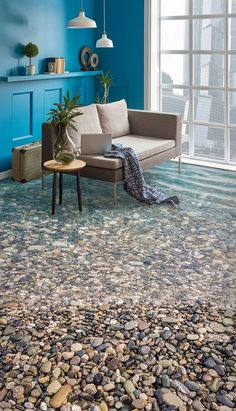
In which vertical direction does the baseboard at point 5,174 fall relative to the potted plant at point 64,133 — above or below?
below

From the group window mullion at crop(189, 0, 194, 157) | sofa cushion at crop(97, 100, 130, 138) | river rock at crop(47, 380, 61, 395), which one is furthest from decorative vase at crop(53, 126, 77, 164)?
river rock at crop(47, 380, 61, 395)

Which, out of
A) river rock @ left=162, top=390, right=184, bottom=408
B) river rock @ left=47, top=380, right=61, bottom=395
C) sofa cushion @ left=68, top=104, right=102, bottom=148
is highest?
sofa cushion @ left=68, top=104, right=102, bottom=148

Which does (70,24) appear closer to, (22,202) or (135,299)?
(22,202)

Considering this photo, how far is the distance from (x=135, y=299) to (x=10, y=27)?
3705 millimetres

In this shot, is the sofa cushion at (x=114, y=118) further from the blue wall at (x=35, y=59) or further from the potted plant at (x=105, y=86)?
the blue wall at (x=35, y=59)

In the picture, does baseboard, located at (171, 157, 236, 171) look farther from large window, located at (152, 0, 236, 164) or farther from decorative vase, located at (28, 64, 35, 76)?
decorative vase, located at (28, 64, 35, 76)

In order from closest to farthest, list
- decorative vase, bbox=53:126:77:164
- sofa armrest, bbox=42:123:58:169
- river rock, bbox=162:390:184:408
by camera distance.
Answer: river rock, bbox=162:390:184:408, decorative vase, bbox=53:126:77:164, sofa armrest, bbox=42:123:58:169

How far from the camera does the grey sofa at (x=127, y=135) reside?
189 inches

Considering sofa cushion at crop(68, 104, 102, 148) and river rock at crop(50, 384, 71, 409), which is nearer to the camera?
river rock at crop(50, 384, 71, 409)

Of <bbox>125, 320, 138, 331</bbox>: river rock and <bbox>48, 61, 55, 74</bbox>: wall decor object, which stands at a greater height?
<bbox>48, 61, 55, 74</bbox>: wall decor object

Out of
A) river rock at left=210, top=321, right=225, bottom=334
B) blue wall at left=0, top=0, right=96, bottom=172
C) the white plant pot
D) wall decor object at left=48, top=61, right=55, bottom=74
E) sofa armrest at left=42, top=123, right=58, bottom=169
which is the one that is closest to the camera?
river rock at left=210, top=321, right=225, bottom=334

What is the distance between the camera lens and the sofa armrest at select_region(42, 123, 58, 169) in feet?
16.4

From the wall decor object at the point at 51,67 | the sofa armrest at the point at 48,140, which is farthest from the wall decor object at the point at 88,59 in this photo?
the sofa armrest at the point at 48,140

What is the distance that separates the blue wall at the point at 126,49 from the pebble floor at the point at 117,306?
2.38 metres
